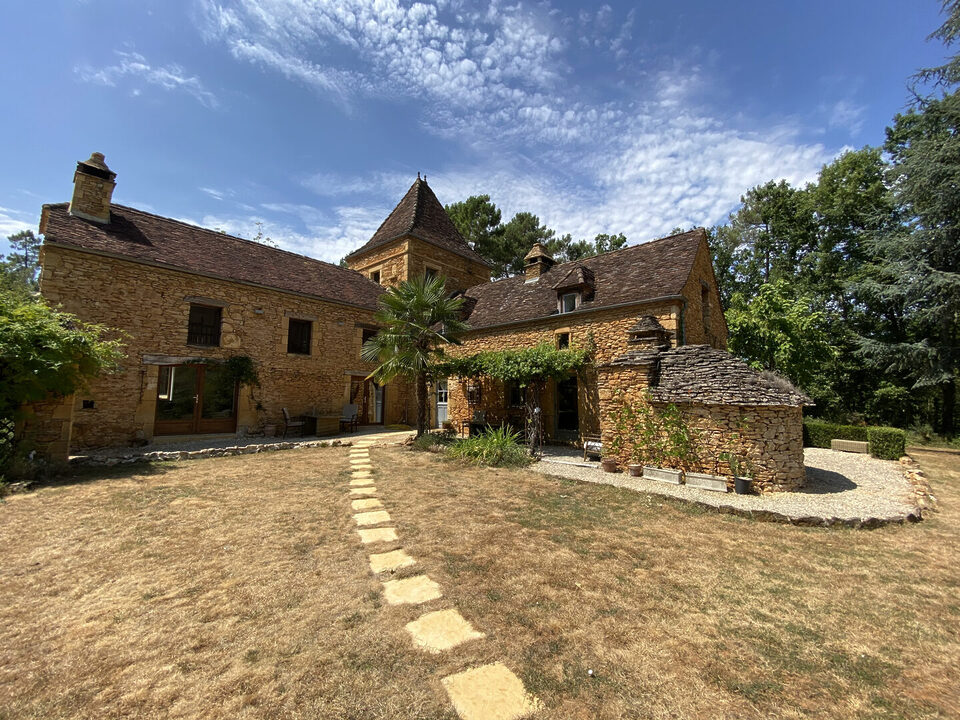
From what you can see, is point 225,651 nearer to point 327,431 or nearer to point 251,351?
point 327,431

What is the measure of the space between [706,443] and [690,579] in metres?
4.52

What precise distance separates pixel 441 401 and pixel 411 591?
42.5 ft

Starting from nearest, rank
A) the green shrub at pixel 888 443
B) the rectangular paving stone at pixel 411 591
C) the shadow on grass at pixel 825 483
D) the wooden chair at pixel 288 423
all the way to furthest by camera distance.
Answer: the rectangular paving stone at pixel 411 591 < the shadow on grass at pixel 825 483 < the green shrub at pixel 888 443 < the wooden chair at pixel 288 423

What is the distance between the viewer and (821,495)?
6.85 m

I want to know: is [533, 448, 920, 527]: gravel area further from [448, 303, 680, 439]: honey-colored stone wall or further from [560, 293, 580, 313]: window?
[560, 293, 580, 313]: window

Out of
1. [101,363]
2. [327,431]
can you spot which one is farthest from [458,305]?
[101,363]

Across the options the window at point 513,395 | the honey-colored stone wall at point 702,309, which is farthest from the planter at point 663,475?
the window at point 513,395

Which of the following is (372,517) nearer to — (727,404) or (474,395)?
(727,404)

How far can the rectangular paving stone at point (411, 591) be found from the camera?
126 inches

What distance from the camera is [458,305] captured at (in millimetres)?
12352

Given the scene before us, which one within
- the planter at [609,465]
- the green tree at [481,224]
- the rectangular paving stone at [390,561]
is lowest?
the rectangular paving stone at [390,561]

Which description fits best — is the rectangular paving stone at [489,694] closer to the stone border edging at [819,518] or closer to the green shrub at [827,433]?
the stone border edging at [819,518]

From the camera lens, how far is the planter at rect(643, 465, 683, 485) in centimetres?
762

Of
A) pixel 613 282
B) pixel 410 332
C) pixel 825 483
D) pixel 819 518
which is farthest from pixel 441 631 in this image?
pixel 613 282
